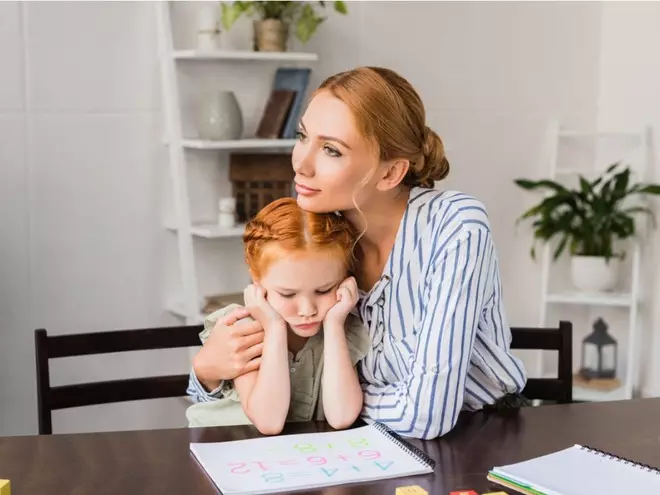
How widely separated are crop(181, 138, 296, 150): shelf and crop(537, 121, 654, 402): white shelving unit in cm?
125

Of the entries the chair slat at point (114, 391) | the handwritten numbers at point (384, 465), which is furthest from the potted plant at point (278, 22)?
the handwritten numbers at point (384, 465)

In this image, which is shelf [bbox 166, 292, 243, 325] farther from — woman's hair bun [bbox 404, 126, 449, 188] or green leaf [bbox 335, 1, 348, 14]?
woman's hair bun [bbox 404, 126, 449, 188]

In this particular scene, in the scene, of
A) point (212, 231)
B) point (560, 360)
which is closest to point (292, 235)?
point (560, 360)

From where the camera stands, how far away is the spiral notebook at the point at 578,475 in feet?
4.24

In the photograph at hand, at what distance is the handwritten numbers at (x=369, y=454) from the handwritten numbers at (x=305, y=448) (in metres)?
0.07

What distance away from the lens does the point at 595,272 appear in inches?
142

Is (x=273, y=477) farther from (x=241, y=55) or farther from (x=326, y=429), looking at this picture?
(x=241, y=55)

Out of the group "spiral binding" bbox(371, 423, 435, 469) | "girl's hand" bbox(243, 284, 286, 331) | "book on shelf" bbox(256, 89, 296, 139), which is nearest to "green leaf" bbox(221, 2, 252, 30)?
"book on shelf" bbox(256, 89, 296, 139)

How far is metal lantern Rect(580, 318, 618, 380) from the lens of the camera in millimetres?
3629

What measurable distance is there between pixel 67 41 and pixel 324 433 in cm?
182

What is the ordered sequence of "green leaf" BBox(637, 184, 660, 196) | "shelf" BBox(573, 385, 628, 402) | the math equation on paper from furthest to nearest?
"shelf" BBox(573, 385, 628, 402) → "green leaf" BBox(637, 184, 660, 196) → the math equation on paper

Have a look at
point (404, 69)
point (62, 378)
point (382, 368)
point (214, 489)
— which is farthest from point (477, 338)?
point (404, 69)

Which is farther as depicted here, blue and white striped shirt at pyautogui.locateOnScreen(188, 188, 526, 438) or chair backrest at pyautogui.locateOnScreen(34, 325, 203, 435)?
chair backrest at pyautogui.locateOnScreen(34, 325, 203, 435)

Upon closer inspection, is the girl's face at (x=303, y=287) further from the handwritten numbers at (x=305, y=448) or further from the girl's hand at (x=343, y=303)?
the handwritten numbers at (x=305, y=448)
